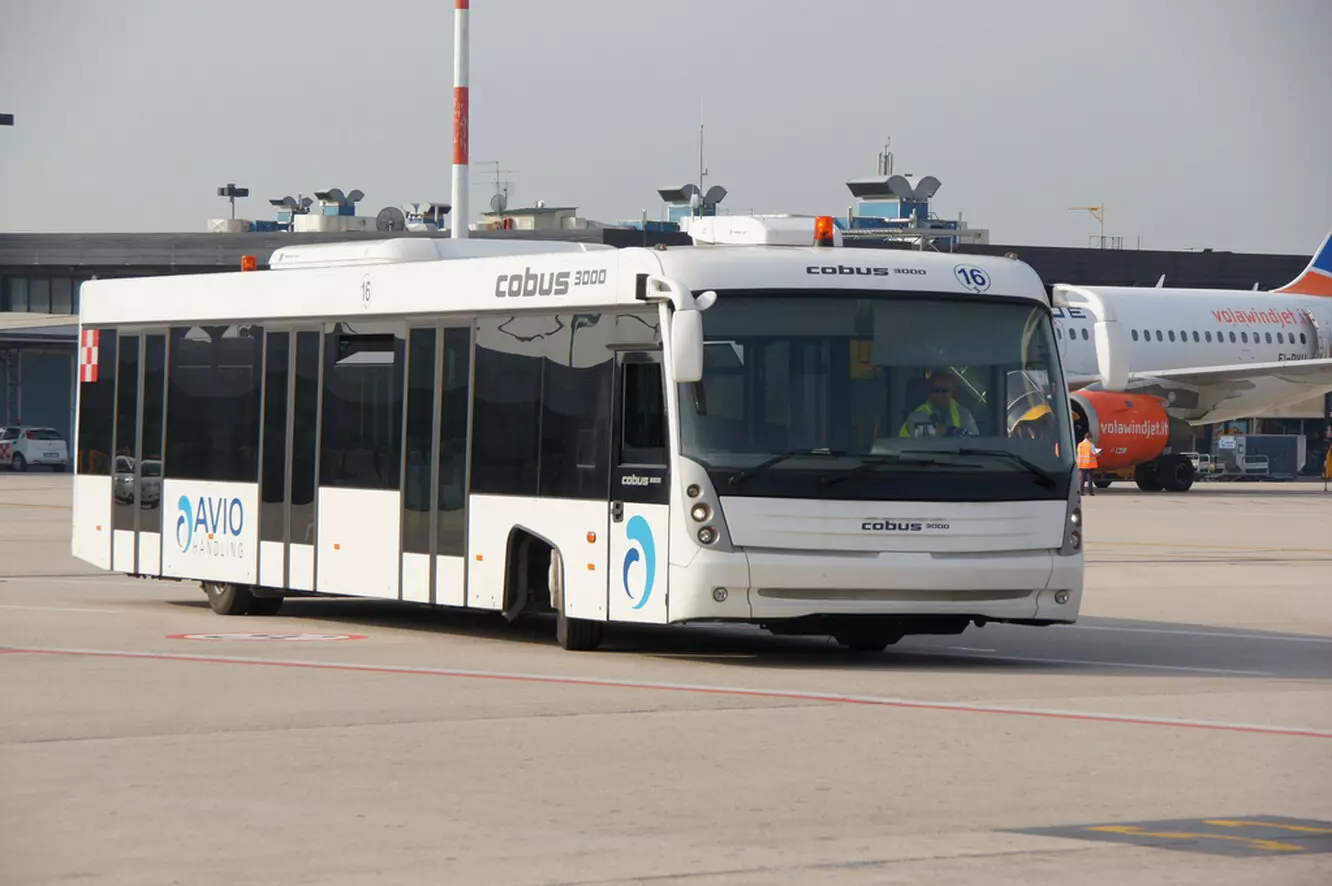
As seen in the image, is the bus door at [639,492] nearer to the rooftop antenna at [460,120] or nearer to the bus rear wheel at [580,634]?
the bus rear wheel at [580,634]

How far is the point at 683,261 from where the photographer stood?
47.2ft

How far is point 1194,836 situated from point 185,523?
12.4m

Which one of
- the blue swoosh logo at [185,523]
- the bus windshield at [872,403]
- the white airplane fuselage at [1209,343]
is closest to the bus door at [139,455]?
the blue swoosh logo at [185,523]

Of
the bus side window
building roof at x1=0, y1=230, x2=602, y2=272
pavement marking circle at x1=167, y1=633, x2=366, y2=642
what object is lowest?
pavement marking circle at x1=167, y1=633, x2=366, y2=642

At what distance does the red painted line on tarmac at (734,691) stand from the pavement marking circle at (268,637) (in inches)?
49.9

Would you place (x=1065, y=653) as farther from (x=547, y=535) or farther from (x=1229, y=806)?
(x=1229, y=806)

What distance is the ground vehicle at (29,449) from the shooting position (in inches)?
2697

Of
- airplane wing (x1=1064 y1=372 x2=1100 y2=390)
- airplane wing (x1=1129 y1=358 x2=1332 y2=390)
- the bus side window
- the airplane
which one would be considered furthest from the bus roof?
airplane wing (x1=1129 y1=358 x2=1332 y2=390)

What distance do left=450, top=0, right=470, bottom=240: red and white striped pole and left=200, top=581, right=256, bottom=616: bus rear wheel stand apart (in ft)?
68.7

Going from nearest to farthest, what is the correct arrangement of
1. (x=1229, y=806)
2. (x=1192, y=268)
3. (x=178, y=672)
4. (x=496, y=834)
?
1. (x=496, y=834)
2. (x=1229, y=806)
3. (x=178, y=672)
4. (x=1192, y=268)

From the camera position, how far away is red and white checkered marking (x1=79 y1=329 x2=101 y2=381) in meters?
20.3

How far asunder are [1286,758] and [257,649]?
25.2 ft

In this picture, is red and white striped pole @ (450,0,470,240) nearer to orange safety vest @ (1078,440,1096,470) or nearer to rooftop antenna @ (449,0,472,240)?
rooftop antenna @ (449,0,472,240)

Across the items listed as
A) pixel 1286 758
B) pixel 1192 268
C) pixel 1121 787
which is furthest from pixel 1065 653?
pixel 1192 268
